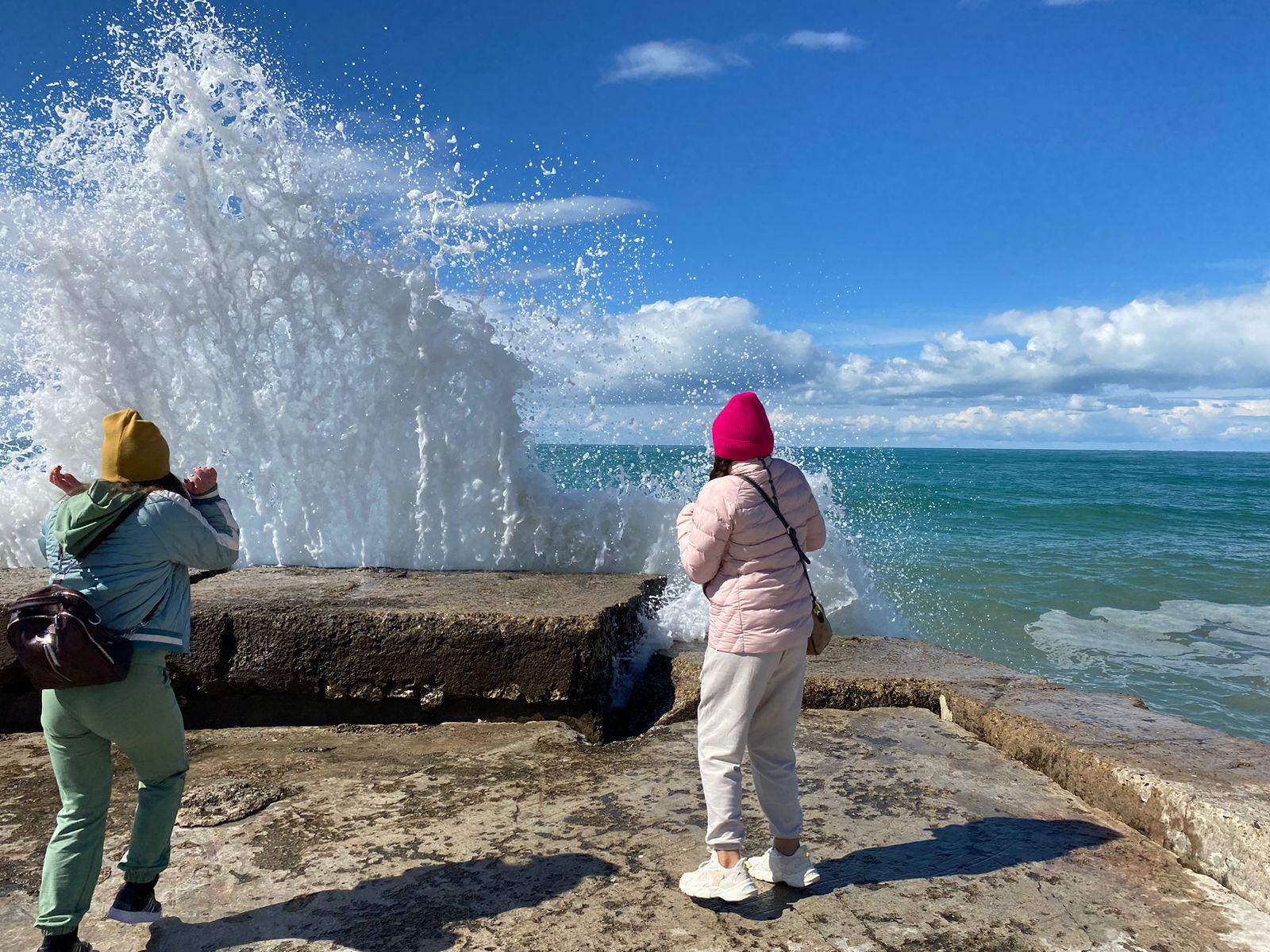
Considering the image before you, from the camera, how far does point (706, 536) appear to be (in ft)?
7.55

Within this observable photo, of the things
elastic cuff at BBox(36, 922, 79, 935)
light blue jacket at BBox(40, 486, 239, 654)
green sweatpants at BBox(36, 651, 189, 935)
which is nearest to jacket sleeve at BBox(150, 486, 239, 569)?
light blue jacket at BBox(40, 486, 239, 654)

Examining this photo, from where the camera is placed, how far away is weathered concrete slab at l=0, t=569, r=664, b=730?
12.1ft

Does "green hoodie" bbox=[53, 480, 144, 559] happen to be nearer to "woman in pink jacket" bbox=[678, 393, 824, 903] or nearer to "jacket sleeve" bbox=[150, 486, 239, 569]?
"jacket sleeve" bbox=[150, 486, 239, 569]

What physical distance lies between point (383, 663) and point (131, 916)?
1677mm

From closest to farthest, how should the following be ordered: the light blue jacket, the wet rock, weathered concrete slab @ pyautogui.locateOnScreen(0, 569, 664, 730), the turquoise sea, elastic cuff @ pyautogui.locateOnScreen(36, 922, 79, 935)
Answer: elastic cuff @ pyautogui.locateOnScreen(36, 922, 79, 935) → the light blue jacket → the wet rock → weathered concrete slab @ pyautogui.locateOnScreen(0, 569, 664, 730) → the turquoise sea

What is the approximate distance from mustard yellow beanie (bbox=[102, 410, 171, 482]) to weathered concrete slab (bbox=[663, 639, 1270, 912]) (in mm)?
2324

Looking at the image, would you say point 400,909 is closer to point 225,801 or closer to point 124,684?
point 124,684

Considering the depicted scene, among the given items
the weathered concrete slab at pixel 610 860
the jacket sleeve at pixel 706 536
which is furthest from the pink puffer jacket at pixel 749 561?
the weathered concrete slab at pixel 610 860

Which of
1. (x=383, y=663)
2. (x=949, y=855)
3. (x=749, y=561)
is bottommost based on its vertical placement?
(x=949, y=855)

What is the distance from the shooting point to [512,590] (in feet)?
14.2

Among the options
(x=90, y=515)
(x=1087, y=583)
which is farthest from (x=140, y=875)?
(x=1087, y=583)

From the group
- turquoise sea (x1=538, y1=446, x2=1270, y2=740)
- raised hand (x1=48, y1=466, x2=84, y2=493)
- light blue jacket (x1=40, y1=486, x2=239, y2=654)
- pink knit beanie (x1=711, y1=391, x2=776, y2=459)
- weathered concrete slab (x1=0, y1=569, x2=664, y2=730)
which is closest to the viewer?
light blue jacket (x1=40, y1=486, x2=239, y2=654)

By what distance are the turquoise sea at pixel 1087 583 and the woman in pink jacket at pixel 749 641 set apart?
379cm

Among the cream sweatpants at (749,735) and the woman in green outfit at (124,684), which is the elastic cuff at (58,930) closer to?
the woman in green outfit at (124,684)
